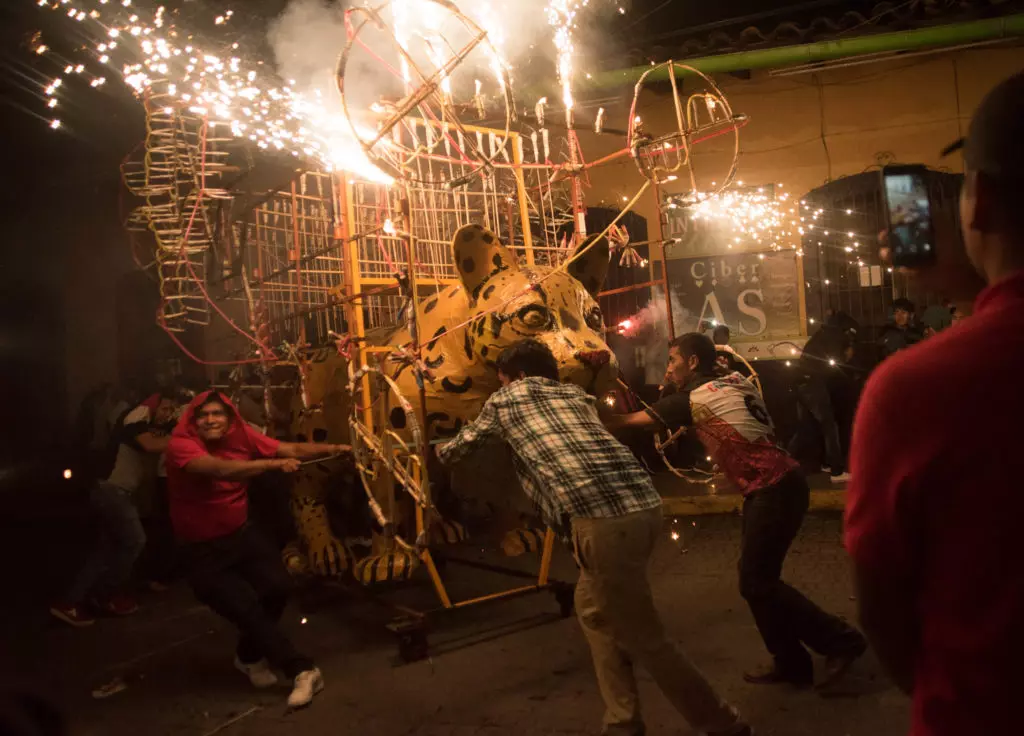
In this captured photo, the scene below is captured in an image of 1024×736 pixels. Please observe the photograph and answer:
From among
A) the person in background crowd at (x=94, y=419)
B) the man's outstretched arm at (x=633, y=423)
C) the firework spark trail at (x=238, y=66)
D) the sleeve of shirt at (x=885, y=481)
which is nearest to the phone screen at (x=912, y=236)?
the sleeve of shirt at (x=885, y=481)

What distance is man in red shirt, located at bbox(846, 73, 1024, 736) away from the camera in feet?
3.42

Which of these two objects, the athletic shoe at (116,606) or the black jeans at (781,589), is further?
the athletic shoe at (116,606)

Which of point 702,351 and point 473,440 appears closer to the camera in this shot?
point 473,440

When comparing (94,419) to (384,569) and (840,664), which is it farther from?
(840,664)

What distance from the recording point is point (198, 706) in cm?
400

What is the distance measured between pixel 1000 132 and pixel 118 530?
5688 millimetres

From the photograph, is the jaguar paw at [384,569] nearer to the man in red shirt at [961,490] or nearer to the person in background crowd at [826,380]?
the man in red shirt at [961,490]

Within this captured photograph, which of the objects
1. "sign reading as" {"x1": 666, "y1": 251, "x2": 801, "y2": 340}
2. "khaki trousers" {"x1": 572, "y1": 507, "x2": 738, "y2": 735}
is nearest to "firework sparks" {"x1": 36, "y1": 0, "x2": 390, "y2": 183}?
"khaki trousers" {"x1": 572, "y1": 507, "x2": 738, "y2": 735}

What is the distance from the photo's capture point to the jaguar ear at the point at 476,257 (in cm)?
477

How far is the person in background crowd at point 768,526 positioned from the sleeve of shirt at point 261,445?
2360 mm

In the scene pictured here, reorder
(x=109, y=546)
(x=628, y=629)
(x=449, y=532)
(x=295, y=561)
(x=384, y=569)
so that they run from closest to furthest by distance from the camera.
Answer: (x=628, y=629), (x=384, y=569), (x=109, y=546), (x=295, y=561), (x=449, y=532)

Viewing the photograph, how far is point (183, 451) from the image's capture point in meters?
4.08

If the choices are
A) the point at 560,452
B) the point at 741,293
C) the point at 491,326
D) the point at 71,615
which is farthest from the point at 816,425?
the point at 71,615

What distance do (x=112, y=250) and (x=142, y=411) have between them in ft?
14.7
